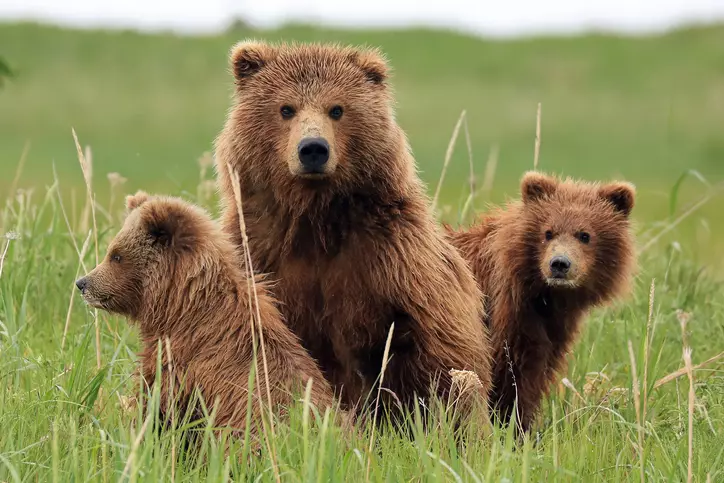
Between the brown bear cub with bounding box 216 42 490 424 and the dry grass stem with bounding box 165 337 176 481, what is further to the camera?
the brown bear cub with bounding box 216 42 490 424

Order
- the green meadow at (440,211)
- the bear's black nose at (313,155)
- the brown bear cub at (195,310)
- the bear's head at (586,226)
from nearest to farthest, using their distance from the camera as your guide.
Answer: the green meadow at (440,211) < the brown bear cub at (195,310) < the bear's black nose at (313,155) < the bear's head at (586,226)

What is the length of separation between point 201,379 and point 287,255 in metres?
0.84

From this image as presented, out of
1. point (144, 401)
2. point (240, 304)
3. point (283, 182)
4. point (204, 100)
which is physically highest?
point (283, 182)

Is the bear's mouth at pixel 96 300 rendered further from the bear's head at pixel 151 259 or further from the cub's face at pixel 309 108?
the cub's face at pixel 309 108

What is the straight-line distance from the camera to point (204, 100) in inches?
1347

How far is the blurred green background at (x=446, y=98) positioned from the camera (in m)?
29.5

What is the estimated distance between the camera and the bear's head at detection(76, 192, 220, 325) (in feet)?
15.6

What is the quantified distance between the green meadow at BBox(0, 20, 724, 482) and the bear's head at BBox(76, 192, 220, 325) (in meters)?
0.18

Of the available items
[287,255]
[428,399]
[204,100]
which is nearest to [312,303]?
[287,255]

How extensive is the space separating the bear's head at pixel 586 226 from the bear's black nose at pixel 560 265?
0.11 metres

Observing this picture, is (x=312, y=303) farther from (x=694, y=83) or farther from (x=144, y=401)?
(x=694, y=83)

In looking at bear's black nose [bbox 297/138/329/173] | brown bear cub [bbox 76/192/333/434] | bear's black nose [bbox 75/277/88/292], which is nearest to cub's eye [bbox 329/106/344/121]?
bear's black nose [bbox 297/138/329/173]

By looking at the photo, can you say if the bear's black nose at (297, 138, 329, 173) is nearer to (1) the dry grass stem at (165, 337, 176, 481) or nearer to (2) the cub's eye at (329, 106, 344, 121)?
(2) the cub's eye at (329, 106, 344, 121)

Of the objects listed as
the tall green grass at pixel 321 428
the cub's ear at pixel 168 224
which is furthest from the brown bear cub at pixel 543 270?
the cub's ear at pixel 168 224
